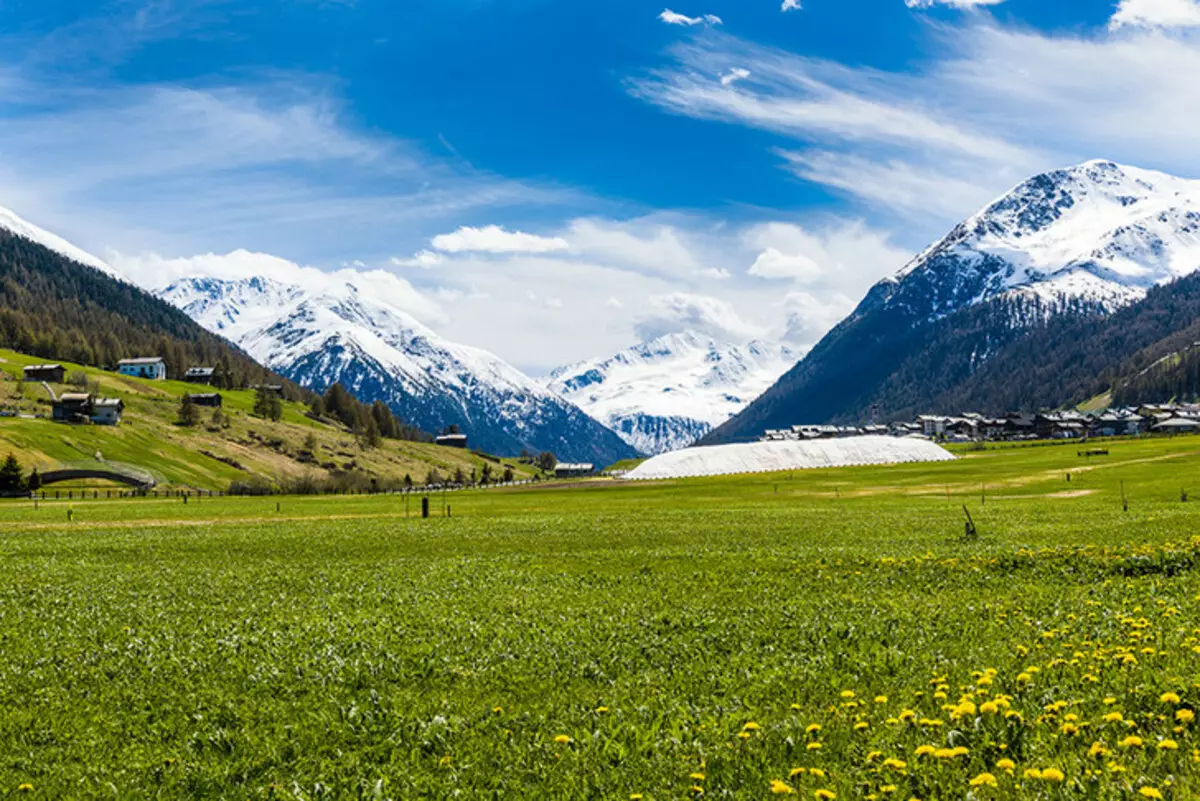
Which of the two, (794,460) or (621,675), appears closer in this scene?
(621,675)

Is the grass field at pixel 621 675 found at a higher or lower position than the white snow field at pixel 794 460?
higher

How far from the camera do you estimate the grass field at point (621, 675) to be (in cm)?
1110

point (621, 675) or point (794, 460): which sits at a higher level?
point (621, 675)

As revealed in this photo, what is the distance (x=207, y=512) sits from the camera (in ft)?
295

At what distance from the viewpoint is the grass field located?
437 inches

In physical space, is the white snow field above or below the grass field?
below

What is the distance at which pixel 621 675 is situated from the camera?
55.3ft

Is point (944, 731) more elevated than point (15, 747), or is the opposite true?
point (944, 731)

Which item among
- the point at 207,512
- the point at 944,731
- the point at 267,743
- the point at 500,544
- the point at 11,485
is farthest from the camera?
the point at 11,485

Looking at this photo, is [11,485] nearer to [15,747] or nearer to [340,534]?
[340,534]

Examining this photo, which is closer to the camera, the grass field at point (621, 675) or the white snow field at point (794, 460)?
the grass field at point (621, 675)

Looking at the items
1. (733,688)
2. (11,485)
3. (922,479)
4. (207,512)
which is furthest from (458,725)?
(11,485)

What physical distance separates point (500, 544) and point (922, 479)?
91282mm

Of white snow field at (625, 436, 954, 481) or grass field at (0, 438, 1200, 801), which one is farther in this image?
white snow field at (625, 436, 954, 481)
